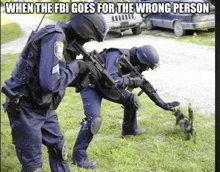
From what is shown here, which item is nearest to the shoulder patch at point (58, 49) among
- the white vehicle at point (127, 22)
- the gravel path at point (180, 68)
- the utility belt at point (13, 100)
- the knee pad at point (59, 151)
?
the utility belt at point (13, 100)

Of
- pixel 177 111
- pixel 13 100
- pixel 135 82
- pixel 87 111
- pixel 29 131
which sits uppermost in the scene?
pixel 13 100

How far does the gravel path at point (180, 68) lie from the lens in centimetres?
531

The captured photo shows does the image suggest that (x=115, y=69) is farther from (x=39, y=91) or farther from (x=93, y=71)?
(x=39, y=91)

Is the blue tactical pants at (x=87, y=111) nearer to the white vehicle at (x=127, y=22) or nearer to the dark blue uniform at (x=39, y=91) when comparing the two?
the dark blue uniform at (x=39, y=91)

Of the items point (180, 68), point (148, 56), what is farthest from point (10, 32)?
point (148, 56)

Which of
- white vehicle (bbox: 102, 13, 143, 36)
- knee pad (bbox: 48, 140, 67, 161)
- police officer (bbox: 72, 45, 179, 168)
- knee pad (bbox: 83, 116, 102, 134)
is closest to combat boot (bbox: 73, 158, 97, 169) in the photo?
police officer (bbox: 72, 45, 179, 168)

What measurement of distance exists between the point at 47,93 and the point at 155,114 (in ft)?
9.00

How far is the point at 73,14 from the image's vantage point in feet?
9.59

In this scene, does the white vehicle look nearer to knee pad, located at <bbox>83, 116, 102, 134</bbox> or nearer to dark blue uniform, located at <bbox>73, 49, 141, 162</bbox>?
dark blue uniform, located at <bbox>73, 49, 141, 162</bbox>

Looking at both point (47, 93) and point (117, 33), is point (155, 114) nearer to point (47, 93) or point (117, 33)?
point (117, 33)

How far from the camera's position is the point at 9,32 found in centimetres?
771

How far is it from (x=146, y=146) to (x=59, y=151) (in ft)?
4.78

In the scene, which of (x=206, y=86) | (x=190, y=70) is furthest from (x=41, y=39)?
(x=190, y=70)

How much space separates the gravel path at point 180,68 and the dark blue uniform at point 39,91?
95.1 inches
